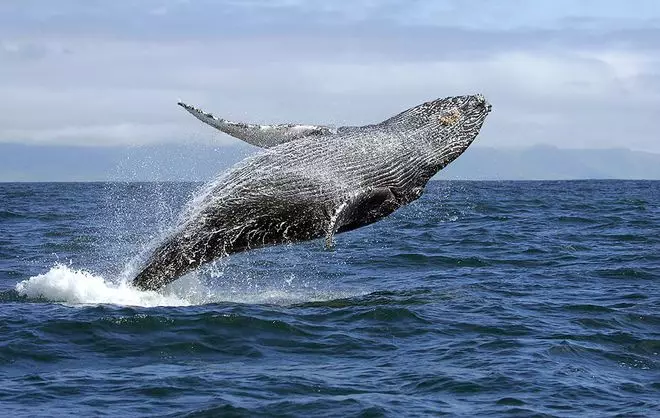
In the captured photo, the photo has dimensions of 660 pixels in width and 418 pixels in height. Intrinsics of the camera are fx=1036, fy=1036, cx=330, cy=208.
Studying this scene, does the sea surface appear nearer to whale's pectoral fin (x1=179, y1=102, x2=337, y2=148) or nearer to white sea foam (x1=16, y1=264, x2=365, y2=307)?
white sea foam (x1=16, y1=264, x2=365, y2=307)

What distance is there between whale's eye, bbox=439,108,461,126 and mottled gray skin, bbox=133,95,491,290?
1.59 feet

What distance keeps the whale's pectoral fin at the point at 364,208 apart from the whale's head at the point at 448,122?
4.38ft

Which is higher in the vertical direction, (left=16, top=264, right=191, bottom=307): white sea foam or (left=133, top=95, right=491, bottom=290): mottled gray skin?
(left=133, top=95, right=491, bottom=290): mottled gray skin

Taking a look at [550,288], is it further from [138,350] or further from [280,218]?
[138,350]

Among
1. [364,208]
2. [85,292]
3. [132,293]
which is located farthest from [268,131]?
[85,292]

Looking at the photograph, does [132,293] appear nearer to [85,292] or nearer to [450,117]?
[85,292]

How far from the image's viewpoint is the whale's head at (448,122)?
19.1 m

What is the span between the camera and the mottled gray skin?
18.1m

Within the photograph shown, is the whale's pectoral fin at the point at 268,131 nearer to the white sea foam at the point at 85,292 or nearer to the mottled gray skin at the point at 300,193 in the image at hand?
the mottled gray skin at the point at 300,193

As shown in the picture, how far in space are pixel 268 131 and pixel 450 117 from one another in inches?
A: 136

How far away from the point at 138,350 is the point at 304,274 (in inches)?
432

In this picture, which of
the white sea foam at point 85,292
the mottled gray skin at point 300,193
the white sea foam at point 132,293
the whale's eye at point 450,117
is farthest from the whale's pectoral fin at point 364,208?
the white sea foam at point 85,292

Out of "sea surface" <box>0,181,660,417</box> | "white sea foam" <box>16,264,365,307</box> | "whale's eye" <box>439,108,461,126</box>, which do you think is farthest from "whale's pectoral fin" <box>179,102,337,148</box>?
"white sea foam" <box>16,264,365,307</box>

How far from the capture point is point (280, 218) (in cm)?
1825
